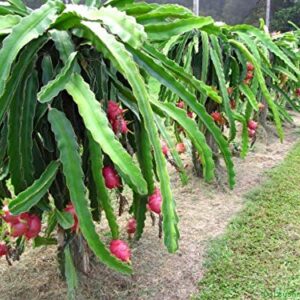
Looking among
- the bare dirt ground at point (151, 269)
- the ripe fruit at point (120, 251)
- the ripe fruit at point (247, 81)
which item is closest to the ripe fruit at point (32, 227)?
the ripe fruit at point (120, 251)

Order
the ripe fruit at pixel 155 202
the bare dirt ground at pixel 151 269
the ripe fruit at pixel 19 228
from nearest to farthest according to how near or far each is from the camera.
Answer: the ripe fruit at pixel 19 228
the ripe fruit at pixel 155 202
the bare dirt ground at pixel 151 269

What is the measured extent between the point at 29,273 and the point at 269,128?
118 inches

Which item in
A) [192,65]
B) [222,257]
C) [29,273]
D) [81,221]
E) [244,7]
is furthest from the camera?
[244,7]

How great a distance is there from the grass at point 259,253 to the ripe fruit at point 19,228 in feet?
2.86

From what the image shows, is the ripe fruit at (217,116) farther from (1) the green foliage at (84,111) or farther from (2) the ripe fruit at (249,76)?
(1) the green foliage at (84,111)

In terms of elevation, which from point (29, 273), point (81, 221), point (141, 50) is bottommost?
point (29, 273)

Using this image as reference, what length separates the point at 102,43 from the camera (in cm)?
125

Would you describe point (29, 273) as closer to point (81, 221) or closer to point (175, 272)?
point (175, 272)

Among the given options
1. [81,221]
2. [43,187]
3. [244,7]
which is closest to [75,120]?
[43,187]

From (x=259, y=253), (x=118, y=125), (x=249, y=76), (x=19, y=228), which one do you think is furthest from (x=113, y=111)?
(x=249, y=76)

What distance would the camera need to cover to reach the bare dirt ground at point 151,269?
1808 mm

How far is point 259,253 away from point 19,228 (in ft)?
4.32

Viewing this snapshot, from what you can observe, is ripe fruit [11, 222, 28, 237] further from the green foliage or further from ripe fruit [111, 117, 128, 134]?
ripe fruit [111, 117, 128, 134]

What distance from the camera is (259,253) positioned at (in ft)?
7.30
